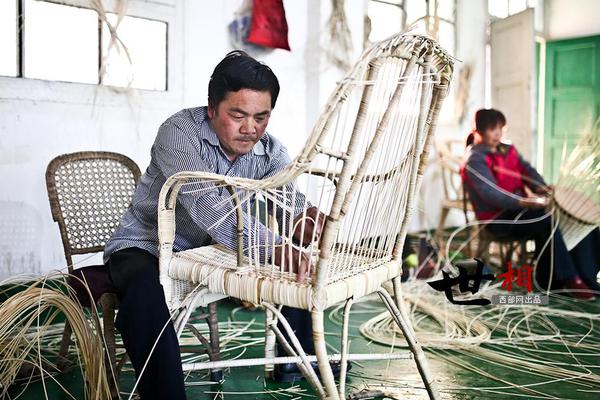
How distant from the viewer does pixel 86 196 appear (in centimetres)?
229

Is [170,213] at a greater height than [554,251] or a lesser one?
greater

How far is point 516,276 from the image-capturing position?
3781mm

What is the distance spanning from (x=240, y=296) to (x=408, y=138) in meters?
0.57

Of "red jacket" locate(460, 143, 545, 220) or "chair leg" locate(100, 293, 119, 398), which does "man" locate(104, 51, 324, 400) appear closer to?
"chair leg" locate(100, 293, 119, 398)

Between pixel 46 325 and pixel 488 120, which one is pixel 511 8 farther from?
pixel 46 325

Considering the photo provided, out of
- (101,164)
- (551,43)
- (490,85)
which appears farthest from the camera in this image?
(551,43)

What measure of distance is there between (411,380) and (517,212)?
1.81 meters

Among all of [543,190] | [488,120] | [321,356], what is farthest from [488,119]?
[321,356]

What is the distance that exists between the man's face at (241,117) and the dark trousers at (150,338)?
0.43 meters

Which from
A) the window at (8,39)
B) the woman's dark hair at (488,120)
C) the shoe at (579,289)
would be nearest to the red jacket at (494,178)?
the woman's dark hair at (488,120)

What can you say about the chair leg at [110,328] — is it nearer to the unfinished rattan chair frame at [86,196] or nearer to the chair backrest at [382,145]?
the unfinished rattan chair frame at [86,196]

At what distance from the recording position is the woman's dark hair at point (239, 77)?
1.75 m

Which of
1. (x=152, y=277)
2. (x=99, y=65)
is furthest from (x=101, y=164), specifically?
(x=99, y=65)

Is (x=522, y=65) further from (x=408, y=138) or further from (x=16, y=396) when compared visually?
(x=16, y=396)
